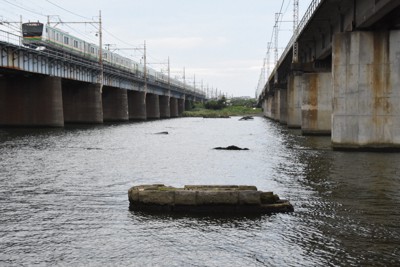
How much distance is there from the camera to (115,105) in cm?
9331

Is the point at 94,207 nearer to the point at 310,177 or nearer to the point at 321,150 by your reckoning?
the point at 310,177

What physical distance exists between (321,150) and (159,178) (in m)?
15.3

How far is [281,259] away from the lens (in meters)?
9.47

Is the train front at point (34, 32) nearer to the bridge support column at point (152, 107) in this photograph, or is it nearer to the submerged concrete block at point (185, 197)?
the submerged concrete block at point (185, 197)

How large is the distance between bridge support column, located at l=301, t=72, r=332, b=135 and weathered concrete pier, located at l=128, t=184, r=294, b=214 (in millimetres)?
36051

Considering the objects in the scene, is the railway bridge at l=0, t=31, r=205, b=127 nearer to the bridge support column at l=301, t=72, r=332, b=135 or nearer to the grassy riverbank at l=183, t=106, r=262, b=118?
the bridge support column at l=301, t=72, r=332, b=135

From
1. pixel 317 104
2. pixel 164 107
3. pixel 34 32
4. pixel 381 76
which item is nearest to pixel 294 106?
pixel 317 104

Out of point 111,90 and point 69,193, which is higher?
point 111,90

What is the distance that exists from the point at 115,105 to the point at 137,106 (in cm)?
1592

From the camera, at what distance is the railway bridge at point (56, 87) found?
5241 centimetres

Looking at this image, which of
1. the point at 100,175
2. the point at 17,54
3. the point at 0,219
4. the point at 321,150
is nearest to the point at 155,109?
the point at 17,54

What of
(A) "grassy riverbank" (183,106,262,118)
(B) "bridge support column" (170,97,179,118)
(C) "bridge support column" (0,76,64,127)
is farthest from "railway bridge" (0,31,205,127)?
(A) "grassy riverbank" (183,106,262,118)

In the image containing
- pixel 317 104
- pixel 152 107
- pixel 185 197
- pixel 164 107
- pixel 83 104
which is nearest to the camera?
pixel 185 197

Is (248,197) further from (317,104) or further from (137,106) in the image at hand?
(137,106)
